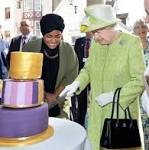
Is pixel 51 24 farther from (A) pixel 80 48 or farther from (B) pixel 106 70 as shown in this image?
(A) pixel 80 48

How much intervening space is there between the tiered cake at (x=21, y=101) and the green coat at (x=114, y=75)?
2.22 ft

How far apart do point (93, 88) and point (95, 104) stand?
→ 85 millimetres

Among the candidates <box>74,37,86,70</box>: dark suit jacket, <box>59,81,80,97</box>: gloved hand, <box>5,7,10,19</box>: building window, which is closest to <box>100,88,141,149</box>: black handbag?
<box>59,81,80,97</box>: gloved hand

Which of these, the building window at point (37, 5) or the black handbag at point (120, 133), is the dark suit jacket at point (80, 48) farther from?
the building window at point (37, 5)

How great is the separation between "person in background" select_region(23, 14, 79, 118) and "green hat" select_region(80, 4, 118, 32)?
0.41 meters

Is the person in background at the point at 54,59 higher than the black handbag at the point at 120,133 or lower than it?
higher

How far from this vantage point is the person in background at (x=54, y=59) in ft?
6.96

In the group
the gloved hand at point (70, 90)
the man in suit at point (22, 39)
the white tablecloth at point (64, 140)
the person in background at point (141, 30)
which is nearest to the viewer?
the white tablecloth at point (64, 140)

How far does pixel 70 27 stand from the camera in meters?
5.06

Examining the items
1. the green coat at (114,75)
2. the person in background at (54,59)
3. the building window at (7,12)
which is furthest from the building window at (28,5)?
the green coat at (114,75)

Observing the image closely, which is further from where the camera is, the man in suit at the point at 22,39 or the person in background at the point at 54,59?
the man in suit at the point at 22,39

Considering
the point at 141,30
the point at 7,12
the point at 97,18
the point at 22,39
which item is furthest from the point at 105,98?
the point at 7,12

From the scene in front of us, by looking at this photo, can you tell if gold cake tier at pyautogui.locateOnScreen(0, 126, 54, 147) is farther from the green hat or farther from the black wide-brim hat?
the black wide-brim hat

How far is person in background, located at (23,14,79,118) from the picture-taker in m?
2.12
